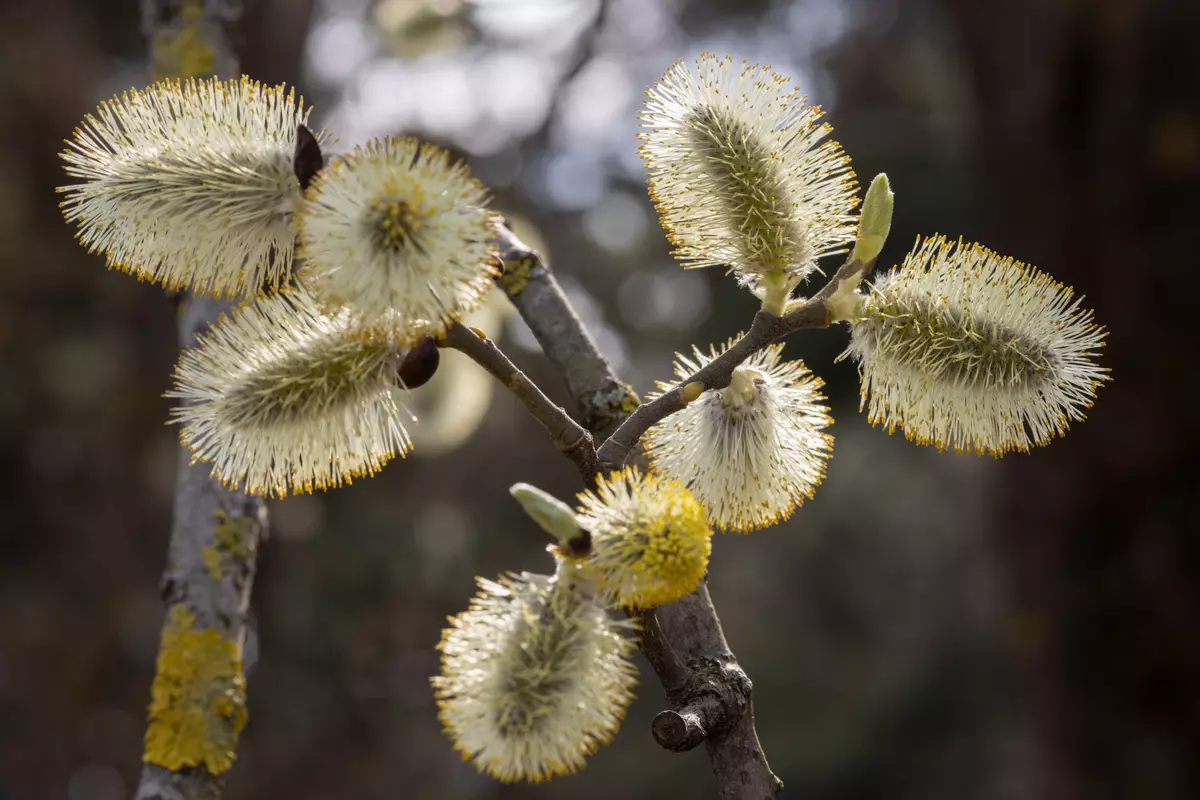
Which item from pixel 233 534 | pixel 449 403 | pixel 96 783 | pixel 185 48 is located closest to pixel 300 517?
pixel 96 783

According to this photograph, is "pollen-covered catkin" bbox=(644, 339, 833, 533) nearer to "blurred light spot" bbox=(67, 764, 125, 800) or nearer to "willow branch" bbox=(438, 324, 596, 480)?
"willow branch" bbox=(438, 324, 596, 480)

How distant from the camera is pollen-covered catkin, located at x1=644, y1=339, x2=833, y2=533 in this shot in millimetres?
1381

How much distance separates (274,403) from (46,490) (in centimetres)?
884

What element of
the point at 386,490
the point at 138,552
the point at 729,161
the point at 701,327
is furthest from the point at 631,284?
the point at 729,161

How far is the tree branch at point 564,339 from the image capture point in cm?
162

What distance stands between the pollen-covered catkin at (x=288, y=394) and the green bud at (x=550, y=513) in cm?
21

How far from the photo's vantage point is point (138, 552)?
27.3ft

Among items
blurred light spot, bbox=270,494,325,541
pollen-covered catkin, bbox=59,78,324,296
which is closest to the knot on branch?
pollen-covered catkin, bbox=59,78,324,296

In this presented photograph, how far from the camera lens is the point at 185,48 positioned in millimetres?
2115

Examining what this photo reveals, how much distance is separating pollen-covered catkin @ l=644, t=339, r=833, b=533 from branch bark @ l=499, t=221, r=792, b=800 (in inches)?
4.9

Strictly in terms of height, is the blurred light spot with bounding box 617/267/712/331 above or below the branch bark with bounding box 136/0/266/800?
above

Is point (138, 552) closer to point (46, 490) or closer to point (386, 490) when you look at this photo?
point (46, 490)

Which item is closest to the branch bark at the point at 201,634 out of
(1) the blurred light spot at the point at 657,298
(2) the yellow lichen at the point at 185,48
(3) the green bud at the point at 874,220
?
(2) the yellow lichen at the point at 185,48

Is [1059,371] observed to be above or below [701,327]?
below
